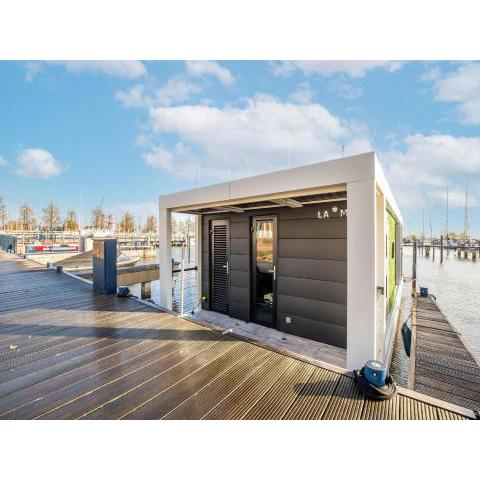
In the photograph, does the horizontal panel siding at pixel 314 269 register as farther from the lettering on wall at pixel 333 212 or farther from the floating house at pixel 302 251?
the lettering on wall at pixel 333 212

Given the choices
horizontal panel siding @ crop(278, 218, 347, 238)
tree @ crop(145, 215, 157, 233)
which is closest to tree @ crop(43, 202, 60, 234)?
tree @ crop(145, 215, 157, 233)

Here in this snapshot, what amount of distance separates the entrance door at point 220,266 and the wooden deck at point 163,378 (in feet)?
7.13

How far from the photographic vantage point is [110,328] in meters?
3.20

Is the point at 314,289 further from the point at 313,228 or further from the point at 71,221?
the point at 71,221

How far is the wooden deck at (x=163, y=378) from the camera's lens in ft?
5.44

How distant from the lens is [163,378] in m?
2.05

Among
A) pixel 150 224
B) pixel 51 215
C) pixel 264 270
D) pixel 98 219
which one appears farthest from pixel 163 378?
pixel 150 224

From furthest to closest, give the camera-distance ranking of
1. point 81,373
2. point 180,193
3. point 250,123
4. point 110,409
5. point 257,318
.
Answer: point 250,123 → point 257,318 → point 180,193 → point 81,373 → point 110,409

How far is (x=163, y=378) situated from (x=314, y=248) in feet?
9.91

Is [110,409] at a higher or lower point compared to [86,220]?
lower

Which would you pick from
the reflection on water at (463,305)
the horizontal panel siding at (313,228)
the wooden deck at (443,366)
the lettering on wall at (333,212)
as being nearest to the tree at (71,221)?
the horizontal panel siding at (313,228)
